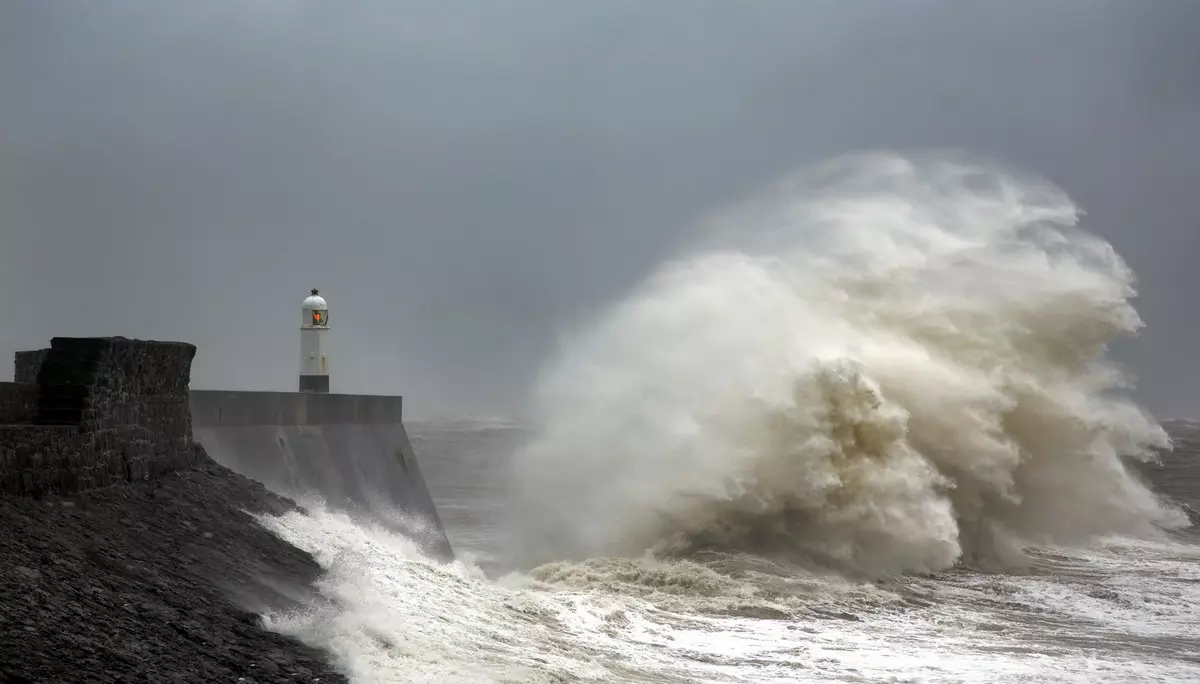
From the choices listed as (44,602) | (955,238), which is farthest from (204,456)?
(955,238)

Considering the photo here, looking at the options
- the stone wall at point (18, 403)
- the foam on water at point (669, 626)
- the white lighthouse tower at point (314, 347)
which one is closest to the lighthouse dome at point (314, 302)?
the white lighthouse tower at point (314, 347)

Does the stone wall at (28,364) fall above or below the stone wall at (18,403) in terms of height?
above

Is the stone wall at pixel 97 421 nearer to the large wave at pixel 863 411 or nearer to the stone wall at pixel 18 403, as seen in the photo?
the stone wall at pixel 18 403

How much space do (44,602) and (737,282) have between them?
13789 millimetres

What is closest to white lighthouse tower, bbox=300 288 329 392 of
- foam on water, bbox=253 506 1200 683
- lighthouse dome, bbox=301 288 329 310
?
lighthouse dome, bbox=301 288 329 310

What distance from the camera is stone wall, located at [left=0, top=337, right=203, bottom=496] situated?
583cm

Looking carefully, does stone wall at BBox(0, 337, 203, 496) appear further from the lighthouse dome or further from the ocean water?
the lighthouse dome

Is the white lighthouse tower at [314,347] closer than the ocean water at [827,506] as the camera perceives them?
No

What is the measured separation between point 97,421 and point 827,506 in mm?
9541

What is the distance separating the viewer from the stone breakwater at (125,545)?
16.1 feet

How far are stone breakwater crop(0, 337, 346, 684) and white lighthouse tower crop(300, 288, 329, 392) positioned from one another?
4.91m

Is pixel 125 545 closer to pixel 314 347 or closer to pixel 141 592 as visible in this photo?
pixel 141 592

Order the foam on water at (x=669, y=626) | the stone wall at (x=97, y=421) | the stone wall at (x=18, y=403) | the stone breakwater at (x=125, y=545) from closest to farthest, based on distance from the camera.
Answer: the stone breakwater at (x=125, y=545) → the stone wall at (x=97, y=421) → the stone wall at (x=18, y=403) → the foam on water at (x=669, y=626)

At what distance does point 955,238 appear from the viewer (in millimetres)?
19719
